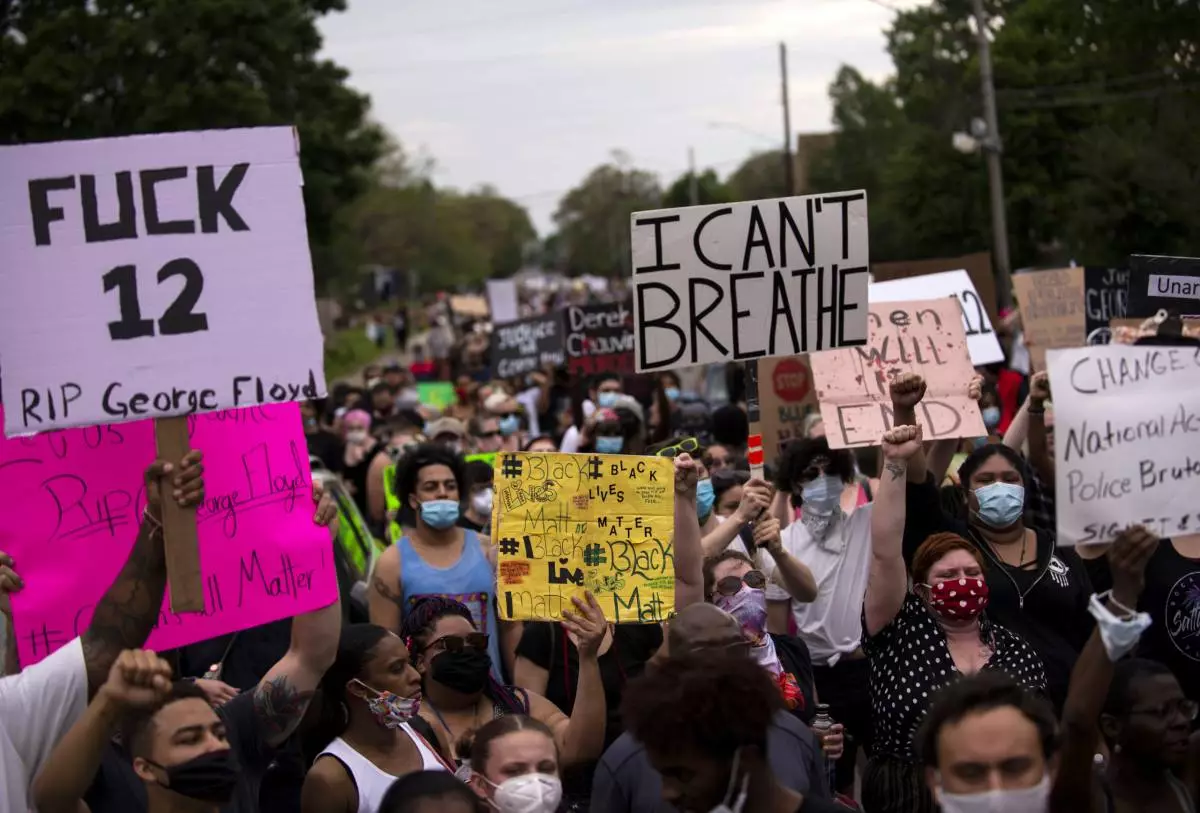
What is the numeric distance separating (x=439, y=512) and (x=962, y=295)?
14.5 feet

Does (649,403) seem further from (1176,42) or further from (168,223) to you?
(1176,42)

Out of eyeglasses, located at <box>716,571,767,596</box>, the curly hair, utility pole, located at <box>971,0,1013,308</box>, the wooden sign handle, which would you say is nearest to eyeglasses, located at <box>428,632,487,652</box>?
eyeglasses, located at <box>716,571,767,596</box>

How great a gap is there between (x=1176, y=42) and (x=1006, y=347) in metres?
13.6

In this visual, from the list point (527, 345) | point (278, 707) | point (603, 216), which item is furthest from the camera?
point (603, 216)

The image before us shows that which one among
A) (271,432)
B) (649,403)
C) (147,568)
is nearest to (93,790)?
(147,568)

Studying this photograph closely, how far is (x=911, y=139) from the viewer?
Result: 53.6 meters

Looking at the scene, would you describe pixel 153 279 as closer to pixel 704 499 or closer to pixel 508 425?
pixel 704 499

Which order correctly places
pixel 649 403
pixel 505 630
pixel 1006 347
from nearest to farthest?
pixel 505 630
pixel 649 403
pixel 1006 347

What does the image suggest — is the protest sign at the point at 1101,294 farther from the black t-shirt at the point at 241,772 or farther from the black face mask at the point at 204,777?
the black face mask at the point at 204,777

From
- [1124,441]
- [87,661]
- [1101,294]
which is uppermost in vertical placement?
[1101,294]

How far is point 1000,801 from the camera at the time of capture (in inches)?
152

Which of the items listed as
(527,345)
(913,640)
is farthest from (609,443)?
(527,345)

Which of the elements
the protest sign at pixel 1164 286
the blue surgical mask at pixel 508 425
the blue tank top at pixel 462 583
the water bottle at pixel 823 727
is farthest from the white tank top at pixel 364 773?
the blue surgical mask at pixel 508 425

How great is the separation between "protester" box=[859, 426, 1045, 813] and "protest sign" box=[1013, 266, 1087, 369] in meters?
6.06
